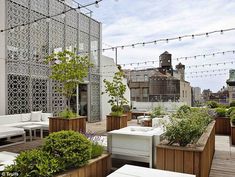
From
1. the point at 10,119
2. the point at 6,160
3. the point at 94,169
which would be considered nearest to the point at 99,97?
the point at 10,119

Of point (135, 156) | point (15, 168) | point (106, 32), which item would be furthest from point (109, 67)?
point (15, 168)

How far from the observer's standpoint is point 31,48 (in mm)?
8328

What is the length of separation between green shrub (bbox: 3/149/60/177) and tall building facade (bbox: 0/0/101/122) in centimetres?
536

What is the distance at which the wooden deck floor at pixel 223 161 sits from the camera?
156 inches

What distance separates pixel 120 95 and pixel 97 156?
552 centimetres

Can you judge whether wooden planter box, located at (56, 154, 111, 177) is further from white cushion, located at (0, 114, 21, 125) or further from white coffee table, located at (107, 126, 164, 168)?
white cushion, located at (0, 114, 21, 125)

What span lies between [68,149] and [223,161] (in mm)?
3643

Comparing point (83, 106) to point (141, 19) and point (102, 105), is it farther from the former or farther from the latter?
point (141, 19)

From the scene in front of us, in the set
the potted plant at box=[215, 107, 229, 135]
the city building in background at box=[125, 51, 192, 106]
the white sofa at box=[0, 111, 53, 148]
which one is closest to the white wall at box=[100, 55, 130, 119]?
the white sofa at box=[0, 111, 53, 148]

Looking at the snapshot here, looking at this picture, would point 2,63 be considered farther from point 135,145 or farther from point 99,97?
point 99,97

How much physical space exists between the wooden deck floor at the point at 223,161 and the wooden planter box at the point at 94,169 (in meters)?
1.97

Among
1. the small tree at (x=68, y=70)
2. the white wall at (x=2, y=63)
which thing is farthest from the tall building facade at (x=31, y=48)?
the small tree at (x=68, y=70)

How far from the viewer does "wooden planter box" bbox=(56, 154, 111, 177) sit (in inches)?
106

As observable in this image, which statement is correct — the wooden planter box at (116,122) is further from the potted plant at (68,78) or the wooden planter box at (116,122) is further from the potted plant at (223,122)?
the potted plant at (223,122)
